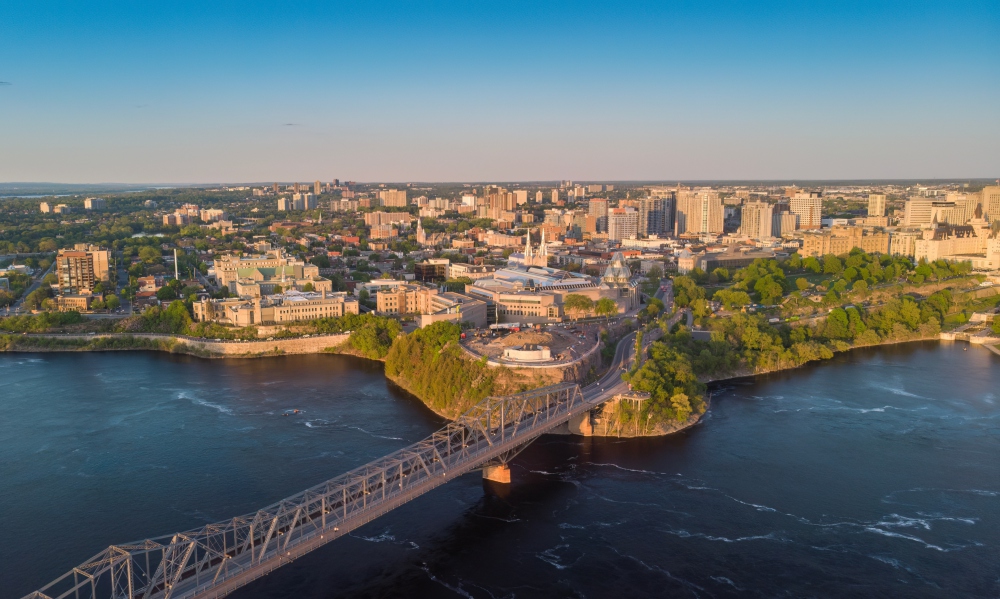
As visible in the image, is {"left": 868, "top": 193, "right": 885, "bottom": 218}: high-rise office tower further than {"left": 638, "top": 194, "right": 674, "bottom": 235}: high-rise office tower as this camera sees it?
Yes

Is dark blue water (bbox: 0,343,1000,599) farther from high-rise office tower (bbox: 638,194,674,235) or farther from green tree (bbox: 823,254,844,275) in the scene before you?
high-rise office tower (bbox: 638,194,674,235)

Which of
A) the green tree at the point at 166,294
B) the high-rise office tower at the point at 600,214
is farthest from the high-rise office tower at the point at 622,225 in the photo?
the green tree at the point at 166,294

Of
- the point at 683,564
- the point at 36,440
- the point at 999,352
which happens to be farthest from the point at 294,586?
the point at 999,352

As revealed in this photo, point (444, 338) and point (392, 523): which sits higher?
point (444, 338)

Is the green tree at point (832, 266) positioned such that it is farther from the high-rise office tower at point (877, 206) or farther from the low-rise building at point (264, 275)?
the high-rise office tower at point (877, 206)

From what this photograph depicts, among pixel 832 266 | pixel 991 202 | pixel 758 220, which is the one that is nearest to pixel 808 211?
pixel 758 220

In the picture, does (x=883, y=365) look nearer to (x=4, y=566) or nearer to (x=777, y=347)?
(x=777, y=347)

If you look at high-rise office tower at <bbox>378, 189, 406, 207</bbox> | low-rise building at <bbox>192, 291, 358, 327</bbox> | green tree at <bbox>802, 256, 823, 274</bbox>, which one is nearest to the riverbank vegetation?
low-rise building at <bbox>192, 291, 358, 327</bbox>
